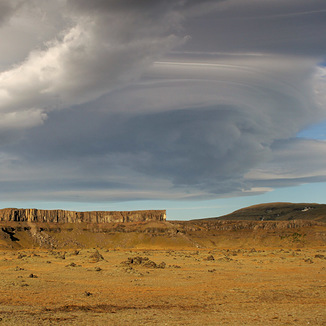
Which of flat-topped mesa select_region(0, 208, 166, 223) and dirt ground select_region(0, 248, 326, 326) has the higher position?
flat-topped mesa select_region(0, 208, 166, 223)

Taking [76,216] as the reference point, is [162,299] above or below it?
below

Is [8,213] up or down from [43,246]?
up

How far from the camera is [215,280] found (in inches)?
1682

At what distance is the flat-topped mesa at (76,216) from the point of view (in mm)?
168500

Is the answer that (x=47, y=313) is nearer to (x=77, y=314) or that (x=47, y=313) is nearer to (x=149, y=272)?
(x=77, y=314)

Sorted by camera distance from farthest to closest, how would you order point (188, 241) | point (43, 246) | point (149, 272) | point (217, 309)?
point (188, 241) < point (43, 246) < point (149, 272) < point (217, 309)

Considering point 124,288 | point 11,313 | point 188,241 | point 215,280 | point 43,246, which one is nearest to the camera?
point 11,313

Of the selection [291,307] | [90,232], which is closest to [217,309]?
[291,307]

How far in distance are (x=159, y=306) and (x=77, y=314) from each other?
627 cm

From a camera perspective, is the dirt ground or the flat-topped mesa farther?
the flat-topped mesa

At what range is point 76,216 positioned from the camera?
182 metres

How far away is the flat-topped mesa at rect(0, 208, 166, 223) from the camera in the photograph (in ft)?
553

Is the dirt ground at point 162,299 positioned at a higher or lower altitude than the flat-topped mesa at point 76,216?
lower

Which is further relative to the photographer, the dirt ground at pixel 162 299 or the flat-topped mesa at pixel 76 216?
the flat-topped mesa at pixel 76 216
